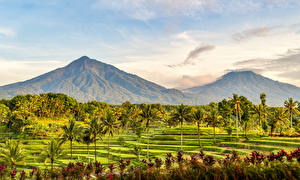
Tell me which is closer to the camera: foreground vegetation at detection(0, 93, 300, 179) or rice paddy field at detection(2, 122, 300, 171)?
foreground vegetation at detection(0, 93, 300, 179)

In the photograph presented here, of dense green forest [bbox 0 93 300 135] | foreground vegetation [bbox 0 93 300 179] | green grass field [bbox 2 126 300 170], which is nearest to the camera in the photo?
foreground vegetation [bbox 0 93 300 179]

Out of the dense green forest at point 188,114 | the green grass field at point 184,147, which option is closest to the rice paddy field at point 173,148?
the green grass field at point 184,147

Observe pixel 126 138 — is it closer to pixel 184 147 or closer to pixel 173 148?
pixel 173 148

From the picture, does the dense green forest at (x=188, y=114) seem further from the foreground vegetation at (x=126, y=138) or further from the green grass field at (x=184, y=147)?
the green grass field at (x=184, y=147)

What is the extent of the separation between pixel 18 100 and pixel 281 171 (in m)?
159

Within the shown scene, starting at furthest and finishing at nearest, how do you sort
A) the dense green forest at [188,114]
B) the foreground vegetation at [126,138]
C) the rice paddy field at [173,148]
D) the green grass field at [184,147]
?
the dense green forest at [188,114] → the green grass field at [184,147] → the rice paddy field at [173,148] → the foreground vegetation at [126,138]

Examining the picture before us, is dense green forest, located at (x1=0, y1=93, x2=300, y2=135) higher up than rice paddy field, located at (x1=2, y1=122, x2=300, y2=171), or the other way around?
dense green forest, located at (x1=0, y1=93, x2=300, y2=135)

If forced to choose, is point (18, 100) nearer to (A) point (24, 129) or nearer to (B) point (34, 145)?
(A) point (24, 129)

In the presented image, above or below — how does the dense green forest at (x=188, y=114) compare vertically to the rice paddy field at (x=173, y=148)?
above

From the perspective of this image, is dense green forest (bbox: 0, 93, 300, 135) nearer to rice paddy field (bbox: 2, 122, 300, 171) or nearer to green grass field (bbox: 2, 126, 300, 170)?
rice paddy field (bbox: 2, 122, 300, 171)

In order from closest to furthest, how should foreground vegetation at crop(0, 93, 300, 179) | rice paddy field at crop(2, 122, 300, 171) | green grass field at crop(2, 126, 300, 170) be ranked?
foreground vegetation at crop(0, 93, 300, 179), rice paddy field at crop(2, 122, 300, 171), green grass field at crop(2, 126, 300, 170)

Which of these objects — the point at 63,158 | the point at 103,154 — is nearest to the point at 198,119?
the point at 103,154

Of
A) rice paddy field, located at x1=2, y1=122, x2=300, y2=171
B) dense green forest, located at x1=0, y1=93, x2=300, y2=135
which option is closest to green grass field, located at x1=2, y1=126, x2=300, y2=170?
rice paddy field, located at x1=2, y1=122, x2=300, y2=171

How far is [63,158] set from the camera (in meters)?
59.4
